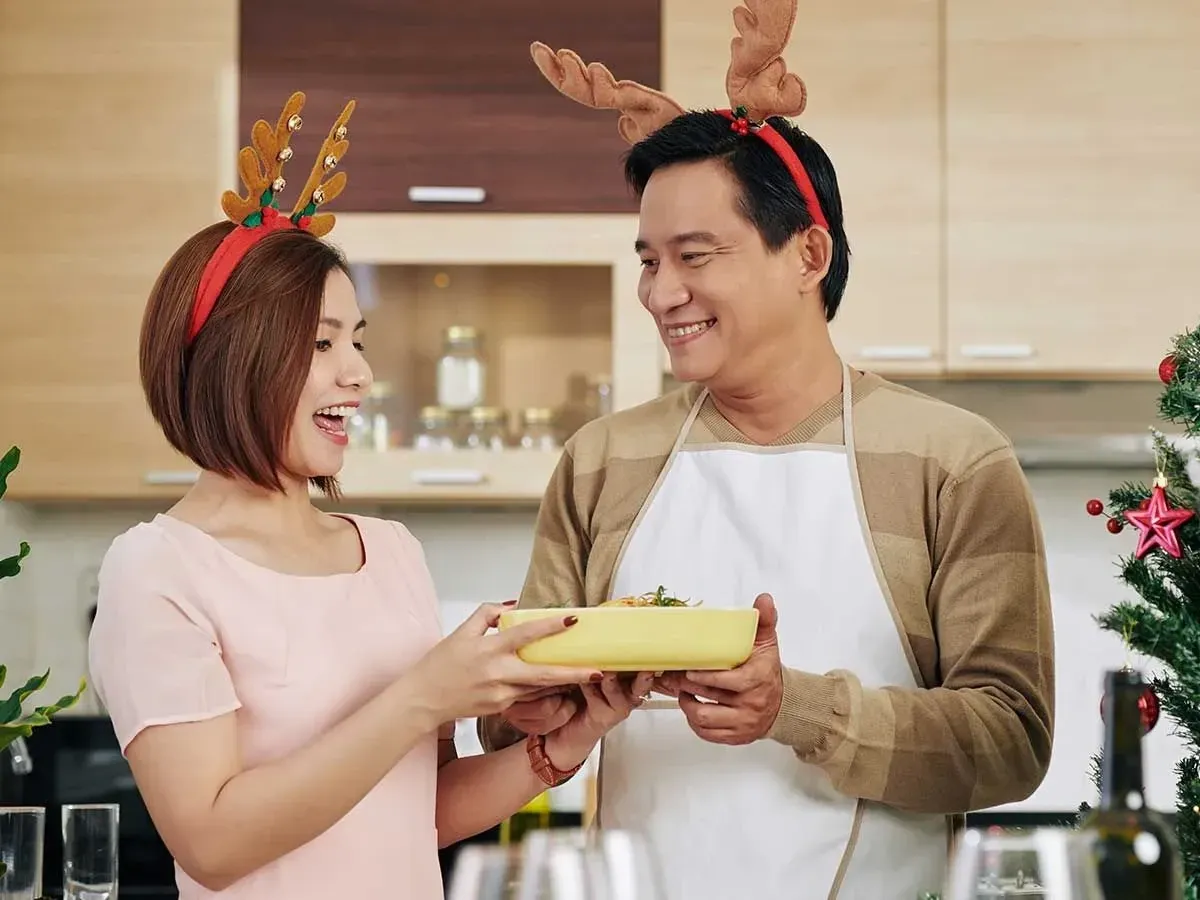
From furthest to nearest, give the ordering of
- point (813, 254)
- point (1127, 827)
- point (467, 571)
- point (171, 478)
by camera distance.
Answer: point (467, 571), point (171, 478), point (813, 254), point (1127, 827)

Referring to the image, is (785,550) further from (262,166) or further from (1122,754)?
(1122,754)

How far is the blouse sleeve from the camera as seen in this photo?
129 centimetres

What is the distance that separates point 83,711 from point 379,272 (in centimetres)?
122

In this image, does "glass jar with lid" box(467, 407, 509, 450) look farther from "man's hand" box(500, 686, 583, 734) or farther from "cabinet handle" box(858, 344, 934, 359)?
"man's hand" box(500, 686, 583, 734)

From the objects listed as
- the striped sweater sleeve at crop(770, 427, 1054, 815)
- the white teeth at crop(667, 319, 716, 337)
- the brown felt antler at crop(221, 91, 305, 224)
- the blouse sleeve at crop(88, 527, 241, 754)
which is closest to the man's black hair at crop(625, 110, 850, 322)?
the white teeth at crop(667, 319, 716, 337)

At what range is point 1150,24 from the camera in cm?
305

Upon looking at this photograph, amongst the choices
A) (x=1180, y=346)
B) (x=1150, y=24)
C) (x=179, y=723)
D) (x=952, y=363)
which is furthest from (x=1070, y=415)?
(x=179, y=723)

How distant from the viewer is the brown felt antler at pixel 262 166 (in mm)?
1505

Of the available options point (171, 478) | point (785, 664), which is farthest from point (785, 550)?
point (171, 478)

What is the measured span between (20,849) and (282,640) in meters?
0.42

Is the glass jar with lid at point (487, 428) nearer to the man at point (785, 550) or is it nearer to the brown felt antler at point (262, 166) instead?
the man at point (785, 550)

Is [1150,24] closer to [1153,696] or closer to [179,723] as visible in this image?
[1153,696]

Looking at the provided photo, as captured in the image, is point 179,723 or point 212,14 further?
point 212,14

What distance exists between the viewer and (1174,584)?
1.13m
